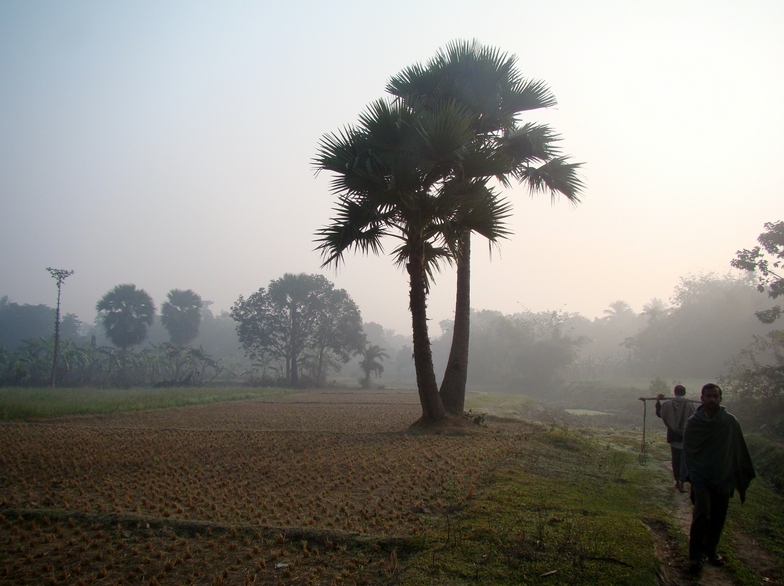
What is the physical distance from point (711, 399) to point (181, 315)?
248 feet

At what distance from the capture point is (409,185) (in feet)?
36.4

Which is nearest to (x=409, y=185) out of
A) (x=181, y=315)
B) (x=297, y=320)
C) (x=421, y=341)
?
(x=421, y=341)

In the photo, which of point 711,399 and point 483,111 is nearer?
point 711,399

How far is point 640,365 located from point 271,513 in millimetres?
47703

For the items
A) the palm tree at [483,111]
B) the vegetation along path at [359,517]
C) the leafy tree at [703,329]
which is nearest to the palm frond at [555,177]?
the palm tree at [483,111]

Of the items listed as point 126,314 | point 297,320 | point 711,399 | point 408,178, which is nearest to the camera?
point 711,399

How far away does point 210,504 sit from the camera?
233 inches

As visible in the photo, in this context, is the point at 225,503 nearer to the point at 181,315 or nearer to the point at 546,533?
the point at 546,533

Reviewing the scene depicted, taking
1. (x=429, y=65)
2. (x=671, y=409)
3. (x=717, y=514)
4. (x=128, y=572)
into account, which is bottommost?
(x=128, y=572)

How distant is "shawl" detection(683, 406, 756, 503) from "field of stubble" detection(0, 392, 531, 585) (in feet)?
8.67

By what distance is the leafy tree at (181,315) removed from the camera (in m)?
71.8

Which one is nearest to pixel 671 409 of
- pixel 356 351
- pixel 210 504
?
pixel 210 504

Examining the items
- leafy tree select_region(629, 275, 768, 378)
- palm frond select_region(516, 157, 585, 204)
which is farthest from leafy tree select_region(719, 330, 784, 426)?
leafy tree select_region(629, 275, 768, 378)

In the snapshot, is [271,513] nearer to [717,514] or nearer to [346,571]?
[346,571]
